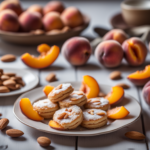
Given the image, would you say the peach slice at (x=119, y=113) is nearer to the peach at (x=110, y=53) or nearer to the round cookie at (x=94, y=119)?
the round cookie at (x=94, y=119)

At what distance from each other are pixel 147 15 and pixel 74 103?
1.13 m

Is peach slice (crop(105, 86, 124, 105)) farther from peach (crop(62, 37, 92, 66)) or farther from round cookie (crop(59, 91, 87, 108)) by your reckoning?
peach (crop(62, 37, 92, 66))

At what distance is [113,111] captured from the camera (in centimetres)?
90

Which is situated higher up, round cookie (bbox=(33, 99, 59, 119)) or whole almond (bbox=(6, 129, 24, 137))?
round cookie (bbox=(33, 99, 59, 119))

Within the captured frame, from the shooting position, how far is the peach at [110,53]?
1.34m

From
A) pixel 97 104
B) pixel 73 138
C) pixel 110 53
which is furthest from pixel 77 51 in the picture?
pixel 73 138

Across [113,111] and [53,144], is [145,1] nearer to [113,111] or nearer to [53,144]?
[113,111]

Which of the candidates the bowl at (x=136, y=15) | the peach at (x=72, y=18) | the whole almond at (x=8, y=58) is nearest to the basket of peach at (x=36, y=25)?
the peach at (x=72, y=18)

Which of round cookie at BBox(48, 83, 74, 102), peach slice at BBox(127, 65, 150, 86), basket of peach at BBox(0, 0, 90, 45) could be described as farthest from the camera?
basket of peach at BBox(0, 0, 90, 45)

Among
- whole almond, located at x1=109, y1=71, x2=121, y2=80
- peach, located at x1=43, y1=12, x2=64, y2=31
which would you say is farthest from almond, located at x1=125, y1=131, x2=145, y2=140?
peach, located at x1=43, y1=12, x2=64, y2=31

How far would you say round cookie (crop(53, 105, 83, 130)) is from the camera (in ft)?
2.58

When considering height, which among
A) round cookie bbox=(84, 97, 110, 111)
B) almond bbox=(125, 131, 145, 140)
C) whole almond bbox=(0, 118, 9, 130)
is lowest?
almond bbox=(125, 131, 145, 140)

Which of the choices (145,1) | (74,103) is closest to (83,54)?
(74,103)

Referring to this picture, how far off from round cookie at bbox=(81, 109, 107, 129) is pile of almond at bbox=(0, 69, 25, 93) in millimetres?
391
